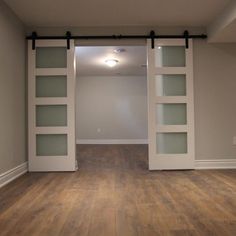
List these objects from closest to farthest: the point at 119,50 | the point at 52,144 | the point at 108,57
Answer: the point at 52,144 → the point at 119,50 → the point at 108,57

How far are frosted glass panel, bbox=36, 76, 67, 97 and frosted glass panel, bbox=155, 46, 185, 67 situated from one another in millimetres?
1569

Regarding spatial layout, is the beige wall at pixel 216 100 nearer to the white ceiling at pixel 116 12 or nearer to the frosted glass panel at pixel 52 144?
the white ceiling at pixel 116 12

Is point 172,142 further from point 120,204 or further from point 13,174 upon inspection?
point 13,174

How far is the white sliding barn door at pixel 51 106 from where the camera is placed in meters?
4.09

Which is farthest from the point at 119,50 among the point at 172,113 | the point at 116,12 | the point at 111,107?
the point at 111,107

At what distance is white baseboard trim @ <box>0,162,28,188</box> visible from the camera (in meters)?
3.23

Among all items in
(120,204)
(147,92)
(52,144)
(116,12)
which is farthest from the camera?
(147,92)

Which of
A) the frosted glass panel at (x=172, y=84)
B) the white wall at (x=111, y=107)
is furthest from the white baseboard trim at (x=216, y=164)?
the white wall at (x=111, y=107)

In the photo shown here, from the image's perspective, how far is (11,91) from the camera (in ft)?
11.7

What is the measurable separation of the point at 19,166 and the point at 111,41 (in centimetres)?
237

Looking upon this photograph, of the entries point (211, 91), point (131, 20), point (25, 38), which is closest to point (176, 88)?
point (211, 91)

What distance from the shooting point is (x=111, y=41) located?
13.7ft

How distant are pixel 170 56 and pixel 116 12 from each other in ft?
3.77

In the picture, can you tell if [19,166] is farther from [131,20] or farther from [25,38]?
[131,20]
